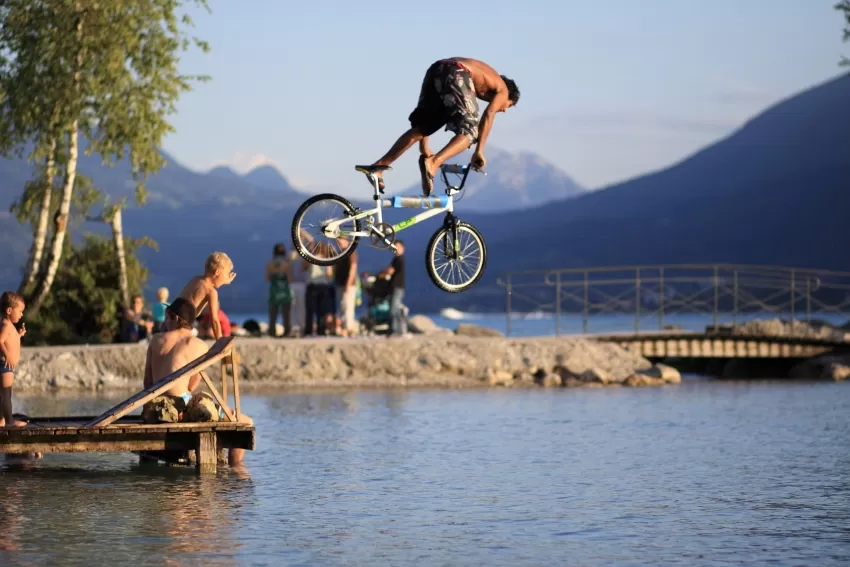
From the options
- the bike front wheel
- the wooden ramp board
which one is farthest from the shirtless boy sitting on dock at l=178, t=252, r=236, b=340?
the bike front wheel

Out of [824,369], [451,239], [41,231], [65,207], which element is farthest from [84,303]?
[451,239]

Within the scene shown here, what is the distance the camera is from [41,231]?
34.0 meters

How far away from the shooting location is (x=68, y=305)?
34.3m

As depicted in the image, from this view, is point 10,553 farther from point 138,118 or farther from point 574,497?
point 138,118

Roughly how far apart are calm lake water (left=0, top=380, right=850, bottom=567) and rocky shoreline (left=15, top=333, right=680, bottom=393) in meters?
1.70

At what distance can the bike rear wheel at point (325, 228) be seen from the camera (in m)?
13.2

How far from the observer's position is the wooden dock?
16.9m

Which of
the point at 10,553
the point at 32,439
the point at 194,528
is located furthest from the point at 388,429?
the point at 10,553

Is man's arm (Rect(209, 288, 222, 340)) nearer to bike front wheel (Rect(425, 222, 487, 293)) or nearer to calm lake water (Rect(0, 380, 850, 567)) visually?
calm lake water (Rect(0, 380, 850, 567))

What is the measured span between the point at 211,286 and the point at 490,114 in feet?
15.9

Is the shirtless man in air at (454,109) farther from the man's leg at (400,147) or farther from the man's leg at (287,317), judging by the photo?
the man's leg at (287,317)

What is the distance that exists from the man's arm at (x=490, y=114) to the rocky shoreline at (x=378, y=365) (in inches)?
730

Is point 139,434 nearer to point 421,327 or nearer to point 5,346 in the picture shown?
point 5,346

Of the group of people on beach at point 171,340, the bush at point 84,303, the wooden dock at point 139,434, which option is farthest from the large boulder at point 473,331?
the group of people on beach at point 171,340
